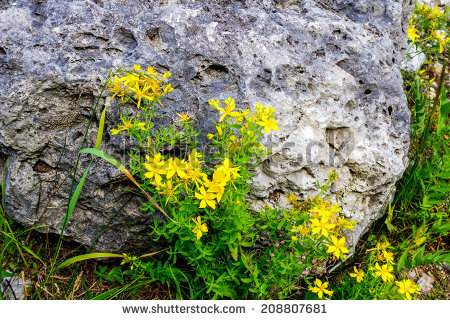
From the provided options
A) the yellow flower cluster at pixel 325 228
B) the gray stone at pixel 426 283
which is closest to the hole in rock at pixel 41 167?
the yellow flower cluster at pixel 325 228

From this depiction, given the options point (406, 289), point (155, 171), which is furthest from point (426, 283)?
point (155, 171)

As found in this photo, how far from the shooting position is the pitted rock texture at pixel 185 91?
80.3 inches

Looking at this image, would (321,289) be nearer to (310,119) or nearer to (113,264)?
(310,119)

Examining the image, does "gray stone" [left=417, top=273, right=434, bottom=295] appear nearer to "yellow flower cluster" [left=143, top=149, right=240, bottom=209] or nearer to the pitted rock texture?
the pitted rock texture

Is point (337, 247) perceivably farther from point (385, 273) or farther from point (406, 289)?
point (406, 289)

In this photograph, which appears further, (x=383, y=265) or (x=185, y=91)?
(x=185, y=91)

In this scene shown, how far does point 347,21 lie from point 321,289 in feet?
5.39

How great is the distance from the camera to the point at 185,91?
6.85 ft

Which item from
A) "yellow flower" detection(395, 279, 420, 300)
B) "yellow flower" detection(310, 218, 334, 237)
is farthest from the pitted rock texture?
"yellow flower" detection(395, 279, 420, 300)

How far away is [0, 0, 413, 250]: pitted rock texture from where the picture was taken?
204cm

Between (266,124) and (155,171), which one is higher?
(266,124)

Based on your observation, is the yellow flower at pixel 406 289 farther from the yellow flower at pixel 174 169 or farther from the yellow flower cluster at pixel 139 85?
the yellow flower cluster at pixel 139 85

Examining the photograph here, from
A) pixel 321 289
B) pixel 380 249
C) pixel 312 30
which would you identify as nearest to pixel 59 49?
pixel 312 30

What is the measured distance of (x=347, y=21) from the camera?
2389mm
